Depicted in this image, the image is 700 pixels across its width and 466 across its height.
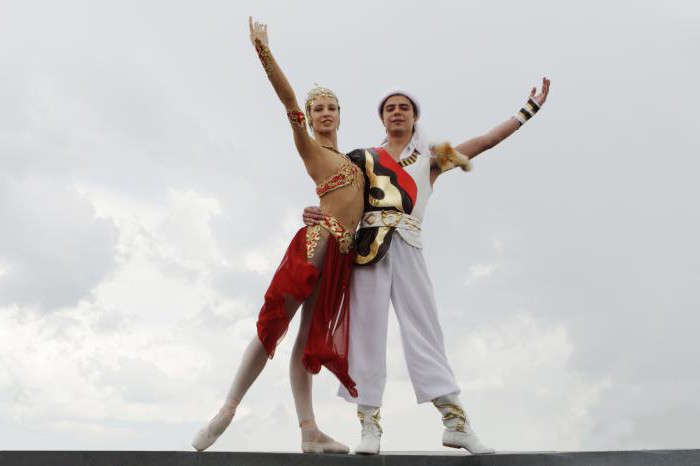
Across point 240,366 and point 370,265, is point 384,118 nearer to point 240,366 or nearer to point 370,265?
point 370,265

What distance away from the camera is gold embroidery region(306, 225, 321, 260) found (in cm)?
480

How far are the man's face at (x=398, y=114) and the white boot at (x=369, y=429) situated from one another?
5.51 ft

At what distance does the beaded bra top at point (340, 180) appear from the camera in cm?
486

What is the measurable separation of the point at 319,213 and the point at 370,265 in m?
0.42

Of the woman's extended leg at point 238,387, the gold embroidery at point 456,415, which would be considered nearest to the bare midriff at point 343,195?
the woman's extended leg at point 238,387

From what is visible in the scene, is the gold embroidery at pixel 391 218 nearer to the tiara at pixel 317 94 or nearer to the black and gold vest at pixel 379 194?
the black and gold vest at pixel 379 194

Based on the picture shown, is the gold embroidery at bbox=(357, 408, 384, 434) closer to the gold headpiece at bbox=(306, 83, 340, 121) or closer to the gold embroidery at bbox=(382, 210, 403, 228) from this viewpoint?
the gold embroidery at bbox=(382, 210, 403, 228)

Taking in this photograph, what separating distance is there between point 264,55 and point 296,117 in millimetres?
381

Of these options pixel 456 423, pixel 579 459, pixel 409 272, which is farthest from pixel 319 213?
pixel 579 459

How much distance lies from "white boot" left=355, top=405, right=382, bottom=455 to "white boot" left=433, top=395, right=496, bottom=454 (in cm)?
36

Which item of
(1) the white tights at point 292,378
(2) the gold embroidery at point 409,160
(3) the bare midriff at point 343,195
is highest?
(2) the gold embroidery at point 409,160

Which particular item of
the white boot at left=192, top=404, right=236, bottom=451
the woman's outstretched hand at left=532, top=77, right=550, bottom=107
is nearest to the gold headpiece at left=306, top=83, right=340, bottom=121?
the woman's outstretched hand at left=532, top=77, right=550, bottom=107

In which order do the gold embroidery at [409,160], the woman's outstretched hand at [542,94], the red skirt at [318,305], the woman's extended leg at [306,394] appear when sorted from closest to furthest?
the red skirt at [318,305]
the woman's extended leg at [306,394]
the gold embroidery at [409,160]
the woman's outstretched hand at [542,94]

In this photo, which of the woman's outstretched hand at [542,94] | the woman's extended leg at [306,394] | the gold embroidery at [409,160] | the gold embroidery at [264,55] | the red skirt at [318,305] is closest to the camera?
the gold embroidery at [264,55]
